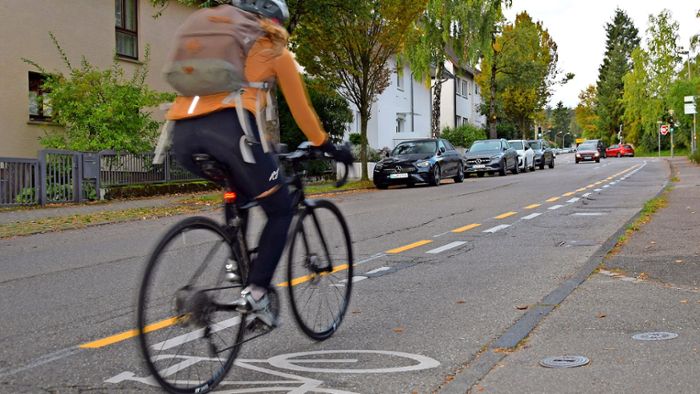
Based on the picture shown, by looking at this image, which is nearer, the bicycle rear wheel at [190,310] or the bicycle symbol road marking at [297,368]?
the bicycle rear wheel at [190,310]

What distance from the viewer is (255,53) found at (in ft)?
12.7

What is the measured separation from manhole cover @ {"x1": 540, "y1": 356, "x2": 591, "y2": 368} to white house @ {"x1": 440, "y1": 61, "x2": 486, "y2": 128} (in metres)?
52.6

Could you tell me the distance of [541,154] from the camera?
146 feet

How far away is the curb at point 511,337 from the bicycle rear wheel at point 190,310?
1095 mm

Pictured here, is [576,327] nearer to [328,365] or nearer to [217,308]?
[328,365]

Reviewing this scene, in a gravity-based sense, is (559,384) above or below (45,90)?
below

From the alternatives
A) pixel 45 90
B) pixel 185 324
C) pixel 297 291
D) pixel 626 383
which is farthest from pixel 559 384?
pixel 45 90

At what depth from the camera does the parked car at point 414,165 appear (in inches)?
1006

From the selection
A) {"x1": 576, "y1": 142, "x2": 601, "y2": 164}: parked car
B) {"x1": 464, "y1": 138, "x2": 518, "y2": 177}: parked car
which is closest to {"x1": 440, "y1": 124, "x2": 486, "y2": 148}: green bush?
{"x1": 576, "y1": 142, "x2": 601, "y2": 164}: parked car

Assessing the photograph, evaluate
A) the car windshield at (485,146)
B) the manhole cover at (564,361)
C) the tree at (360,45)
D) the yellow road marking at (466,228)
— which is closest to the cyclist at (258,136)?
the manhole cover at (564,361)

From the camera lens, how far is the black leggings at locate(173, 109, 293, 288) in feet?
12.2

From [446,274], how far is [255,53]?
4316 mm

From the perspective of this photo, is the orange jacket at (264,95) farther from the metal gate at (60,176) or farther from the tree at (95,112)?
the tree at (95,112)

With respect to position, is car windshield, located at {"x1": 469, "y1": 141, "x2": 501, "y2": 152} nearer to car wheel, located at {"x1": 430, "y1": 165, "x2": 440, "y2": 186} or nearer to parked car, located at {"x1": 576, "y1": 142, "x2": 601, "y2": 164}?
car wheel, located at {"x1": 430, "y1": 165, "x2": 440, "y2": 186}
